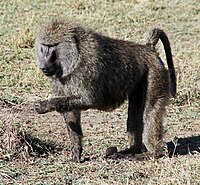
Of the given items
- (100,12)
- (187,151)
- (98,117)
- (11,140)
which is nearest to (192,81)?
(98,117)

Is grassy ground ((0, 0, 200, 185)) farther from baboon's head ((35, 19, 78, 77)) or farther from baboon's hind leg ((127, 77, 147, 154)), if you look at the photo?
baboon's head ((35, 19, 78, 77))

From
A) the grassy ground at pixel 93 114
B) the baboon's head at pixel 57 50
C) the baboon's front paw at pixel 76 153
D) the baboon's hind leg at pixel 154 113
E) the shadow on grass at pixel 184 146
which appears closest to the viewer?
the grassy ground at pixel 93 114

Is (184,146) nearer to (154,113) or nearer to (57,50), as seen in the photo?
(154,113)

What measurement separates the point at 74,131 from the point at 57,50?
827 millimetres

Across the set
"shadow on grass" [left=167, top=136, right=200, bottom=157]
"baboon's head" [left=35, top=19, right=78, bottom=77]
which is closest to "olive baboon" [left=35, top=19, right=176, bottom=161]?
"baboon's head" [left=35, top=19, right=78, bottom=77]

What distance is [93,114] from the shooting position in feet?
25.7

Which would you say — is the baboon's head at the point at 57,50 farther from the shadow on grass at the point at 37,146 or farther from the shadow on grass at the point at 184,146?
the shadow on grass at the point at 184,146

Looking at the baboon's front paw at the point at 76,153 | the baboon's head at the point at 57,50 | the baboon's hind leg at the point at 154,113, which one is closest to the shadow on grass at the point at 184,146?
the baboon's hind leg at the point at 154,113

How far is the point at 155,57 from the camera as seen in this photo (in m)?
6.36

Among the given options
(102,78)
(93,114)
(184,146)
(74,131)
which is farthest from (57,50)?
(93,114)

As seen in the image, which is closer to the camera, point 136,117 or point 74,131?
point 74,131

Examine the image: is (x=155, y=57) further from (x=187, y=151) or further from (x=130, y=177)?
(x=130, y=177)

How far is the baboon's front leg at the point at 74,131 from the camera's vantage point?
6039 millimetres

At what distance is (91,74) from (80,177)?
0.94m
